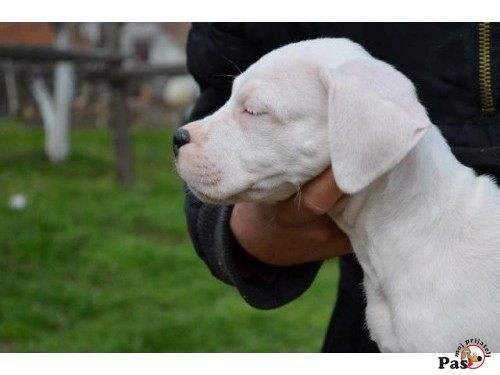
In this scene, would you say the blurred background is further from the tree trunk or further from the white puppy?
the white puppy

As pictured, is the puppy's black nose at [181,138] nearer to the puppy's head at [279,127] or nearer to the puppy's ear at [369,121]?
the puppy's head at [279,127]

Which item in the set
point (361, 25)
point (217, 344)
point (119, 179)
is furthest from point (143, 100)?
point (361, 25)

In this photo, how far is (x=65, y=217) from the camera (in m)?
6.84

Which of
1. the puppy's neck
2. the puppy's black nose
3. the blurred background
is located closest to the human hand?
the puppy's neck

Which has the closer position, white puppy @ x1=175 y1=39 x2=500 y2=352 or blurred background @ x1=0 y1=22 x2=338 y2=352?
white puppy @ x1=175 y1=39 x2=500 y2=352

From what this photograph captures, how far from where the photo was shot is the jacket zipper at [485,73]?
209 centimetres

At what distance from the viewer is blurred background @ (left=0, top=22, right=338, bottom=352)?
4836 millimetres

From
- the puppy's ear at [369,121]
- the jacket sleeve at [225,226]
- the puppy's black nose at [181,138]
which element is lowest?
the jacket sleeve at [225,226]

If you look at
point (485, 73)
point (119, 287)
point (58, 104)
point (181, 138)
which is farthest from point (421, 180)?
point (58, 104)
